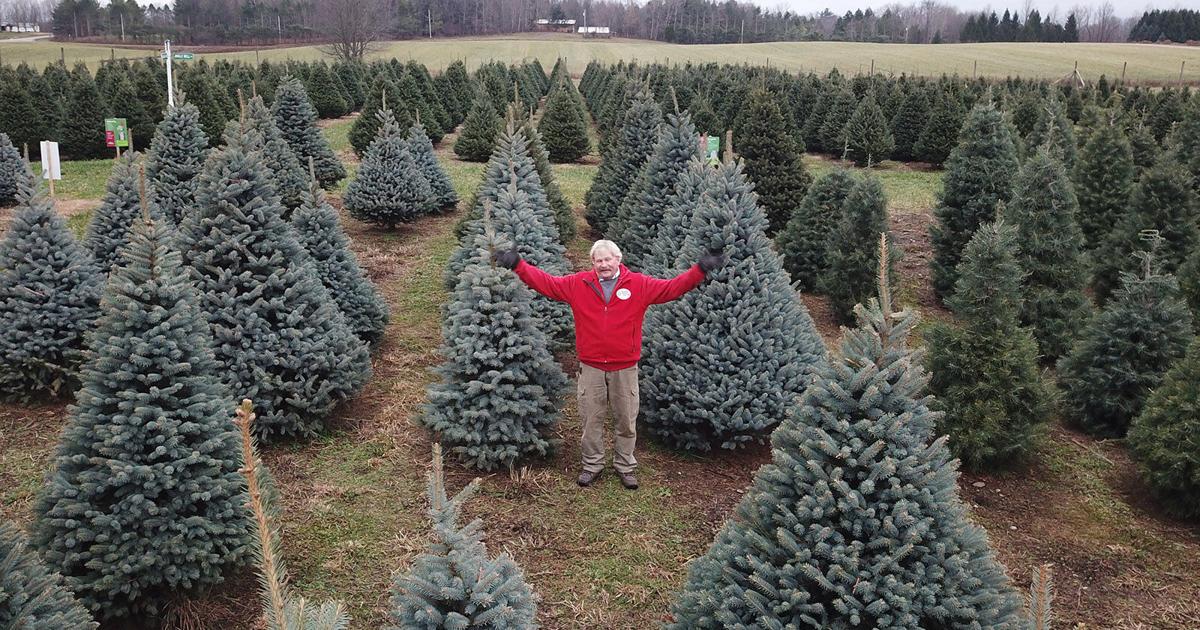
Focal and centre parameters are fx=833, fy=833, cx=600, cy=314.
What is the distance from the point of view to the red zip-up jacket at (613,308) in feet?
20.6

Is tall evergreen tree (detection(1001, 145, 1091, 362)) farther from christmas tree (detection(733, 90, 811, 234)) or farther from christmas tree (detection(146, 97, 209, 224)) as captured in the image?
christmas tree (detection(146, 97, 209, 224))

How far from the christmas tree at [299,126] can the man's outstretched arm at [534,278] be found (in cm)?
1163

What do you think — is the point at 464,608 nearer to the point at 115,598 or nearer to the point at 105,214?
the point at 115,598

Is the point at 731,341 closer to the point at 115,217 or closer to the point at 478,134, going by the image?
the point at 115,217

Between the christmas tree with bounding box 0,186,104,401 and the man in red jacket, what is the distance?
15.0ft

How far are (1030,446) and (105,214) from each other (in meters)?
9.94

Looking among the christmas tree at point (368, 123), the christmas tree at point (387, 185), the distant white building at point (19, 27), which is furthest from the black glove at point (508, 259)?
the distant white building at point (19, 27)

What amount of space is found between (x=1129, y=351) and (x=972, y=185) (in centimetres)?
530

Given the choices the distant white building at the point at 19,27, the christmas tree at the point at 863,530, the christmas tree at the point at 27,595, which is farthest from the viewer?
the distant white building at the point at 19,27

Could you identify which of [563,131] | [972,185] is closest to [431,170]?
[563,131]

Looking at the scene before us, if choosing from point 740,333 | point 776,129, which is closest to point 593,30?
point 776,129

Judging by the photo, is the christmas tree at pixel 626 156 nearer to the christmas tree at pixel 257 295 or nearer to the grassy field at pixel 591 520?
the grassy field at pixel 591 520

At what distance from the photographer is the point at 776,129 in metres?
14.6

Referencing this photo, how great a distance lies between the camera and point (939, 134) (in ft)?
78.3
